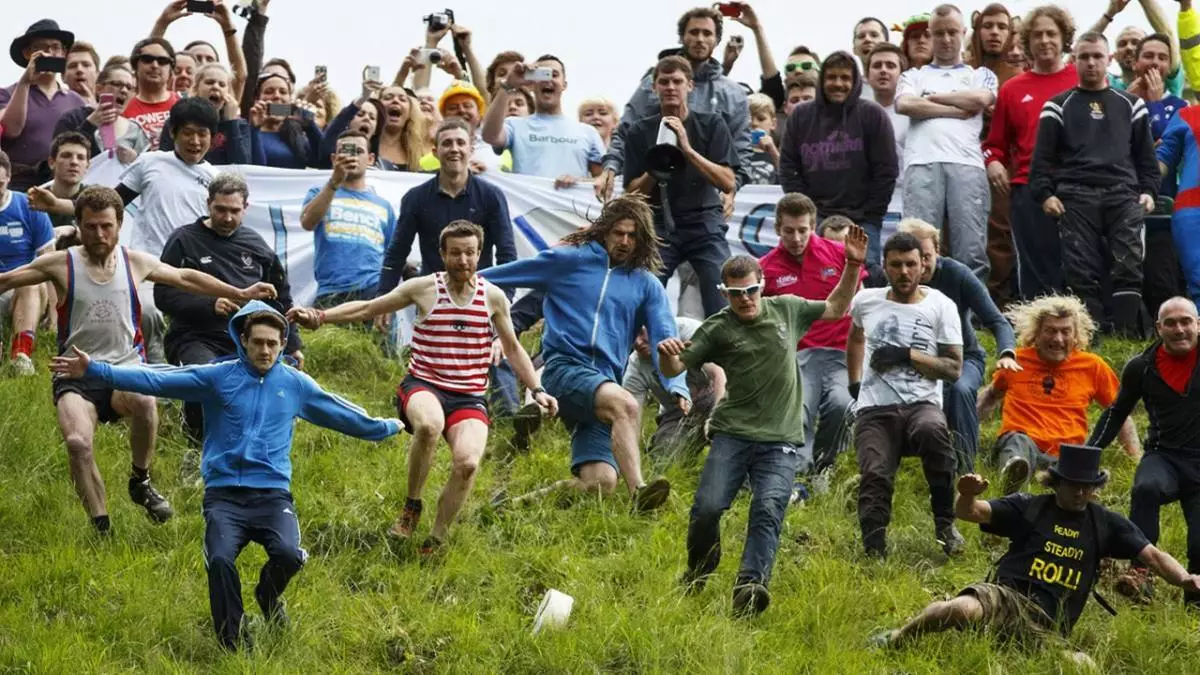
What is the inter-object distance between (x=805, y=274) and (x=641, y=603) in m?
3.11

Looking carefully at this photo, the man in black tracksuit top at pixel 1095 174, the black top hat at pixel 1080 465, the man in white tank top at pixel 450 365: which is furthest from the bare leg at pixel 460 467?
the man in black tracksuit top at pixel 1095 174

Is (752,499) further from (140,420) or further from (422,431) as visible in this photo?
(140,420)

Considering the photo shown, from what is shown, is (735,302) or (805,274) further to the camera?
(805,274)

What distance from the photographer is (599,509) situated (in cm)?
1170

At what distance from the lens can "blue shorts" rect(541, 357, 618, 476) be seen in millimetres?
11594

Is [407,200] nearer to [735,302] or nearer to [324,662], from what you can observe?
[735,302]

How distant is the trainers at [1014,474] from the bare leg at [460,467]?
136 inches

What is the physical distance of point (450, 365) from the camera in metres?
11.0

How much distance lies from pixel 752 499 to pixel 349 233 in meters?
5.18

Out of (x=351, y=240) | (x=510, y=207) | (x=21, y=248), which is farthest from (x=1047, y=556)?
(x=21, y=248)

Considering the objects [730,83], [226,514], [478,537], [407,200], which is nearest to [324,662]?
[226,514]

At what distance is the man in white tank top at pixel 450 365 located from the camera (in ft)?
35.0

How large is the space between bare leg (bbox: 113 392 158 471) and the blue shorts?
2350 millimetres

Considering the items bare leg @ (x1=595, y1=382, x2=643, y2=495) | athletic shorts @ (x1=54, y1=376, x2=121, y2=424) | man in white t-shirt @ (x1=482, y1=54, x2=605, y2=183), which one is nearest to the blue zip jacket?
bare leg @ (x1=595, y1=382, x2=643, y2=495)
